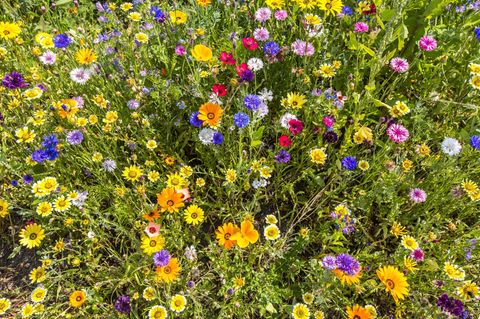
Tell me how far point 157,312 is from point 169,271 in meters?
0.22

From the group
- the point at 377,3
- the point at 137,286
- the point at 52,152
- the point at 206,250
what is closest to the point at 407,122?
the point at 377,3

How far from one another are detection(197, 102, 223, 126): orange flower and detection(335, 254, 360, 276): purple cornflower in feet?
3.37

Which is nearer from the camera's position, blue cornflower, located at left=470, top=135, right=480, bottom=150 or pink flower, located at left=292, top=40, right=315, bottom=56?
blue cornflower, located at left=470, top=135, right=480, bottom=150

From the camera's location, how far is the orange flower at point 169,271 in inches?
75.9

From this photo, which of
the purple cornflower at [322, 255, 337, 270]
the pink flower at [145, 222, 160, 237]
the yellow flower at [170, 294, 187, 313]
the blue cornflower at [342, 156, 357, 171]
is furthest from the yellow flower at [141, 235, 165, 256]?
the blue cornflower at [342, 156, 357, 171]

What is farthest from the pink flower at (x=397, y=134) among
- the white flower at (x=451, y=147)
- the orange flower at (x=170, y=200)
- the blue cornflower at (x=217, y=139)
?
the orange flower at (x=170, y=200)

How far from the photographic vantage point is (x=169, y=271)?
1.96m

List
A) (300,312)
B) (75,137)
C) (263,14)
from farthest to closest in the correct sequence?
1. (263,14)
2. (75,137)
3. (300,312)

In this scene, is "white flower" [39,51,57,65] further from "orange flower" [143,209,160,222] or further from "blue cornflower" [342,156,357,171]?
"blue cornflower" [342,156,357,171]

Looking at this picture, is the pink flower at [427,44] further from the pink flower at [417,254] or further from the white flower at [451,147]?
the pink flower at [417,254]

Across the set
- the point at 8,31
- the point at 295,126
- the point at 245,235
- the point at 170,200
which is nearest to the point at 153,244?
the point at 170,200

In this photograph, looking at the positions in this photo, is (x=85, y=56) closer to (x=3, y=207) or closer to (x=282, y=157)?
(x=3, y=207)

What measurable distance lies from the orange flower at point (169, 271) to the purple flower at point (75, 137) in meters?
0.94

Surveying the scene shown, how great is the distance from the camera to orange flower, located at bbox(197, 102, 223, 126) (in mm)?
2279
